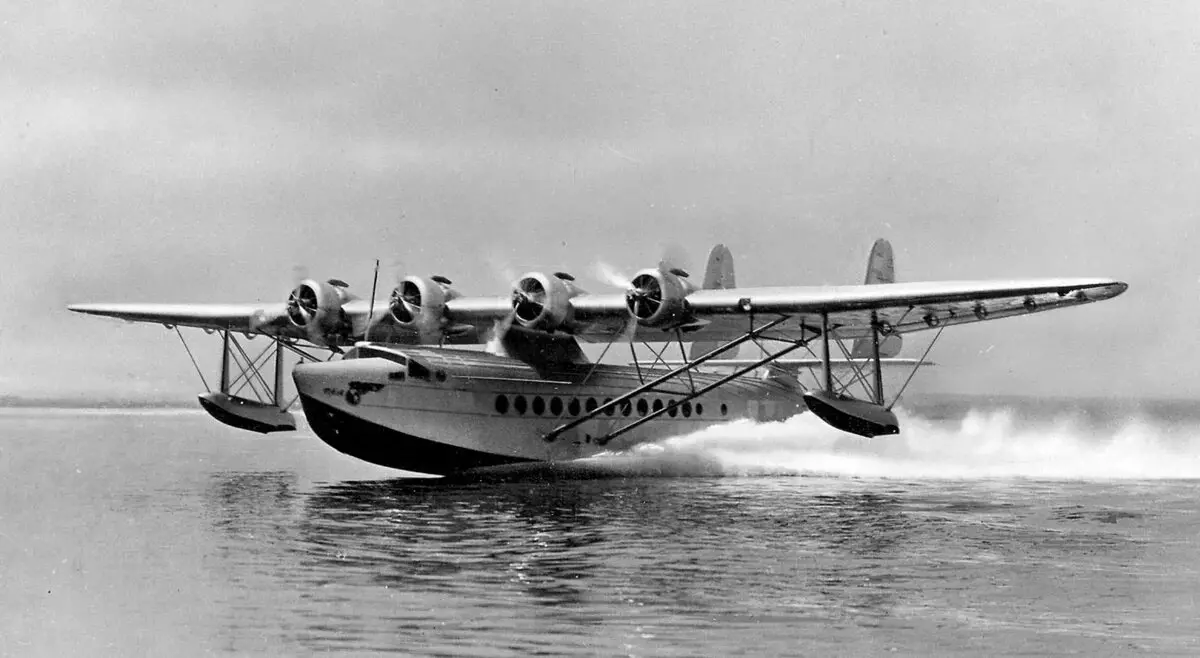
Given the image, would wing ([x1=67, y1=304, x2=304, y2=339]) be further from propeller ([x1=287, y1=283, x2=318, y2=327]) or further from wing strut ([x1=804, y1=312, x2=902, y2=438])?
wing strut ([x1=804, y1=312, x2=902, y2=438])

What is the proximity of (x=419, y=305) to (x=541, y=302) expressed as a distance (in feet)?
9.75

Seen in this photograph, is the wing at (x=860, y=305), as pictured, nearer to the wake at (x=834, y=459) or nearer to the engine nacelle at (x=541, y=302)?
the engine nacelle at (x=541, y=302)

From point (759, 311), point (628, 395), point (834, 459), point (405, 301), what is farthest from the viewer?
point (834, 459)

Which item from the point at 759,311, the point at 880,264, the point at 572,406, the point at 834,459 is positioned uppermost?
the point at 880,264

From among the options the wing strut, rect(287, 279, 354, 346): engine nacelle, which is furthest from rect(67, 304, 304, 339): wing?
the wing strut

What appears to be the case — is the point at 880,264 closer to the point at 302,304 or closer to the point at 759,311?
the point at 759,311

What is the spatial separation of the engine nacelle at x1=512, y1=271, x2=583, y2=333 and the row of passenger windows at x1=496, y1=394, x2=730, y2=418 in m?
1.66

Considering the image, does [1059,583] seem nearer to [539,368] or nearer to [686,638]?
[686,638]

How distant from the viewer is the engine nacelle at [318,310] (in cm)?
2659

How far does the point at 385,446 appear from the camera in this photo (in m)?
22.7

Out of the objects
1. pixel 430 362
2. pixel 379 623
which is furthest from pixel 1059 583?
pixel 430 362

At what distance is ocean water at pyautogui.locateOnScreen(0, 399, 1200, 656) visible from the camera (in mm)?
9188

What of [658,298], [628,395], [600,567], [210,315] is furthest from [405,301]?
[600,567]

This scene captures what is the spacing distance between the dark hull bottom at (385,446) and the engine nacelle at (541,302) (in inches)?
114
